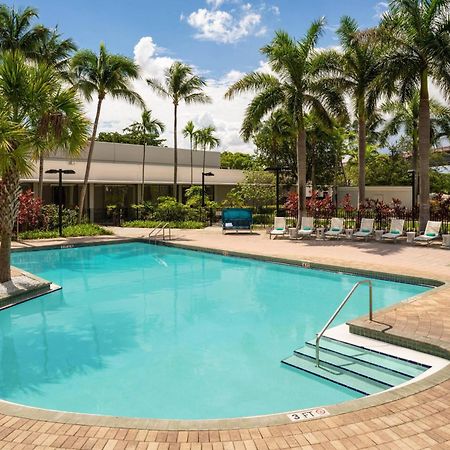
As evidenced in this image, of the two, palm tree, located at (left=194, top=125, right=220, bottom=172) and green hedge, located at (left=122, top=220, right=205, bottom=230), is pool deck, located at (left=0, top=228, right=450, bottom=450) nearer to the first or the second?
green hedge, located at (left=122, top=220, right=205, bottom=230)

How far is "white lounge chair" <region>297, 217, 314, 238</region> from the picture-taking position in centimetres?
1944

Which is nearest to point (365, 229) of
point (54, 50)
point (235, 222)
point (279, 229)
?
point (279, 229)

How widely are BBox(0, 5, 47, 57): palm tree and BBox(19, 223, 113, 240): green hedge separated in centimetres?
874

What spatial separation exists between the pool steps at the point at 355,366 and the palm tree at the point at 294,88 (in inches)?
550

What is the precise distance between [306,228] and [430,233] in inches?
195

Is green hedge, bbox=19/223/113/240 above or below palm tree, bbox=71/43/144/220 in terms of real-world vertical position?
below

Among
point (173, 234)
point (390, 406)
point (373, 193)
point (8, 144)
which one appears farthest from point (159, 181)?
point (390, 406)

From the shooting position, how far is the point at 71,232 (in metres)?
21.0

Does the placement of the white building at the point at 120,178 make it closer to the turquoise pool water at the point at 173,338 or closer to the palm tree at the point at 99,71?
the palm tree at the point at 99,71

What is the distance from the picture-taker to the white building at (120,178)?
1068 inches

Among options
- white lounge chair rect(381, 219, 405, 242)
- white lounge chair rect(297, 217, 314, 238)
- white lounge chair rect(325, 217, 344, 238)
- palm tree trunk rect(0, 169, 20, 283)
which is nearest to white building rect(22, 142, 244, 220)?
white lounge chair rect(297, 217, 314, 238)

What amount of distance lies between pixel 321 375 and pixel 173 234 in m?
16.5

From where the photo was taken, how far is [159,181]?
3066cm

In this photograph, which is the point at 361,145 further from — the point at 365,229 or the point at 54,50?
the point at 54,50
